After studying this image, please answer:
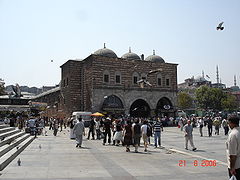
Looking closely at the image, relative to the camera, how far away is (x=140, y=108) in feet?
134

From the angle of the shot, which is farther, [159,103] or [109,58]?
[159,103]

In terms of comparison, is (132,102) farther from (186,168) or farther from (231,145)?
(231,145)

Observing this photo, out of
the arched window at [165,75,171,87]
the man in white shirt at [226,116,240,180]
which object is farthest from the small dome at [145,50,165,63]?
the man in white shirt at [226,116,240,180]

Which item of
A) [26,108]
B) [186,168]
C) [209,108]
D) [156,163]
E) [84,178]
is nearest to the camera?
[84,178]

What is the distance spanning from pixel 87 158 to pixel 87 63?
28.5 metres

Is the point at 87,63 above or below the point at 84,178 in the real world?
above

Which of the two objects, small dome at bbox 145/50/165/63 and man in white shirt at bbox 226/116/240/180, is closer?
man in white shirt at bbox 226/116/240/180

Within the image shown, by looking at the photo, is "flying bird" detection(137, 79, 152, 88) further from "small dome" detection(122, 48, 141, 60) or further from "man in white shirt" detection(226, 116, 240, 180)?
"man in white shirt" detection(226, 116, 240, 180)

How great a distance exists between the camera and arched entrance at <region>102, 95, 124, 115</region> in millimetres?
36125

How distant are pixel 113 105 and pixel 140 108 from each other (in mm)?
5711

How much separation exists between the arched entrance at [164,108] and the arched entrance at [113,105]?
6.71 meters

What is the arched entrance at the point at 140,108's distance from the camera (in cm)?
4016

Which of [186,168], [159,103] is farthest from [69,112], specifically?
[186,168]

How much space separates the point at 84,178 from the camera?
7.16 metres
